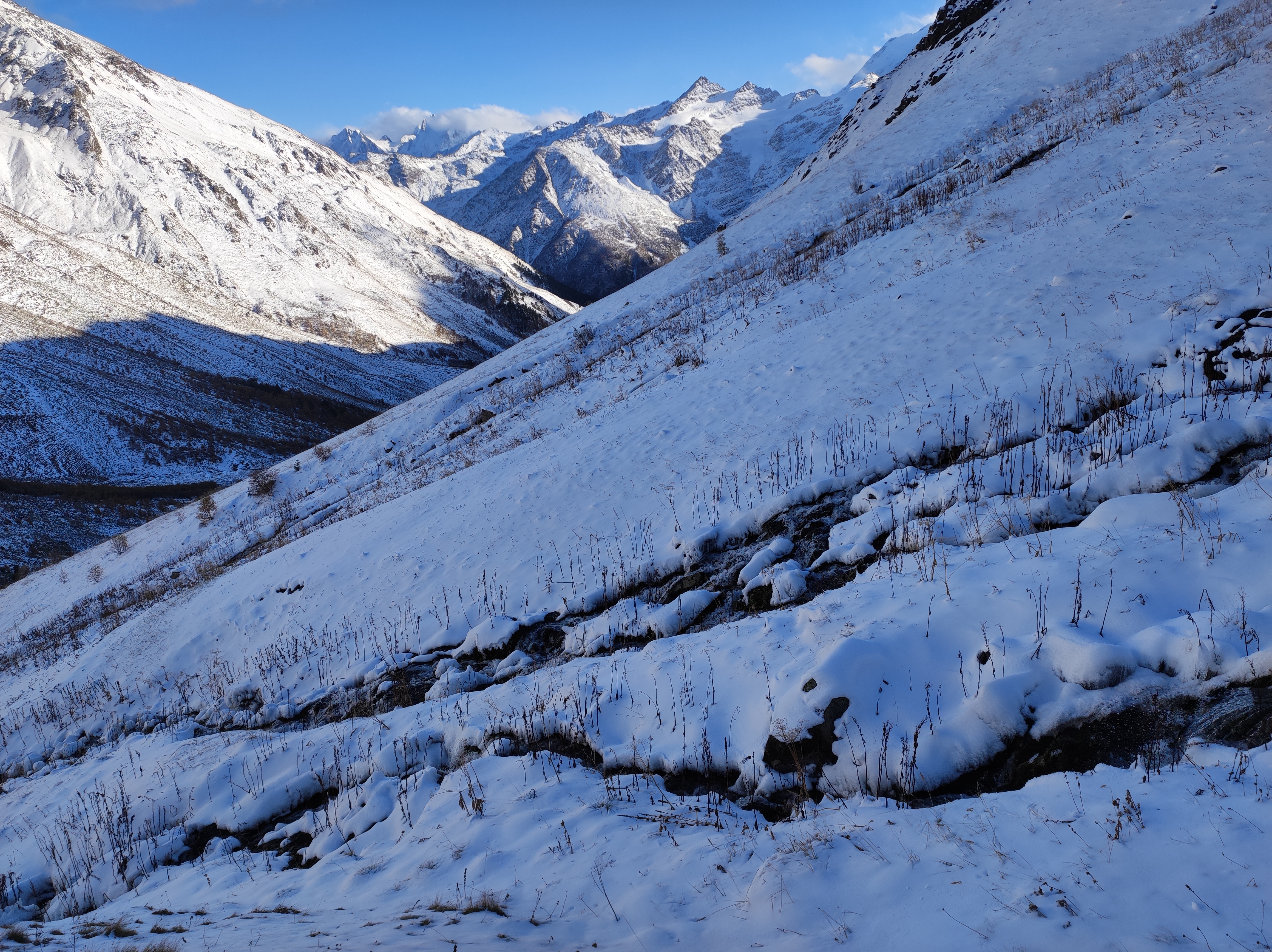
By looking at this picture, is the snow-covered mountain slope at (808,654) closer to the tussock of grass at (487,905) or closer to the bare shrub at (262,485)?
the tussock of grass at (487,905)

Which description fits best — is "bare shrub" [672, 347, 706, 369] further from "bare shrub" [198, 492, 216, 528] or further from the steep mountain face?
the steep mountain face

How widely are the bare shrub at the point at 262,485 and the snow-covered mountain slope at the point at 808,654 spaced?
10.1 m

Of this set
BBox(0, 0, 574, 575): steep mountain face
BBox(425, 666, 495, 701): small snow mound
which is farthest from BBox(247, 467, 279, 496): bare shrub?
BBox(425, 666, 495, 701): small snow mound

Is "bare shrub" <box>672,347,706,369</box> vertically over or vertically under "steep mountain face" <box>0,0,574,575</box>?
under

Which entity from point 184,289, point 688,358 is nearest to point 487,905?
point 688,358

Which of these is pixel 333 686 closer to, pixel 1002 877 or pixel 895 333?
pixel 1002 877

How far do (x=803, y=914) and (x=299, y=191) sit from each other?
124 m

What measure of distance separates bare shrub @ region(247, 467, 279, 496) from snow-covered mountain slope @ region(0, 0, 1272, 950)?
33.1 ft

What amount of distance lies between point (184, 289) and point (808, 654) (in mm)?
90271

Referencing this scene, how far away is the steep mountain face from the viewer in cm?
4831

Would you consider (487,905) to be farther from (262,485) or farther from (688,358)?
(262,485)

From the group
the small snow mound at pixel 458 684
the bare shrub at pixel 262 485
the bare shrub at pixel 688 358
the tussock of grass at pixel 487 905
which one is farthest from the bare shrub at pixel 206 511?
the tussock of grass at pixel 487 905

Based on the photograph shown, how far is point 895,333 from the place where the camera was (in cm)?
1011

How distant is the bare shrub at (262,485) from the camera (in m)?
24.9
